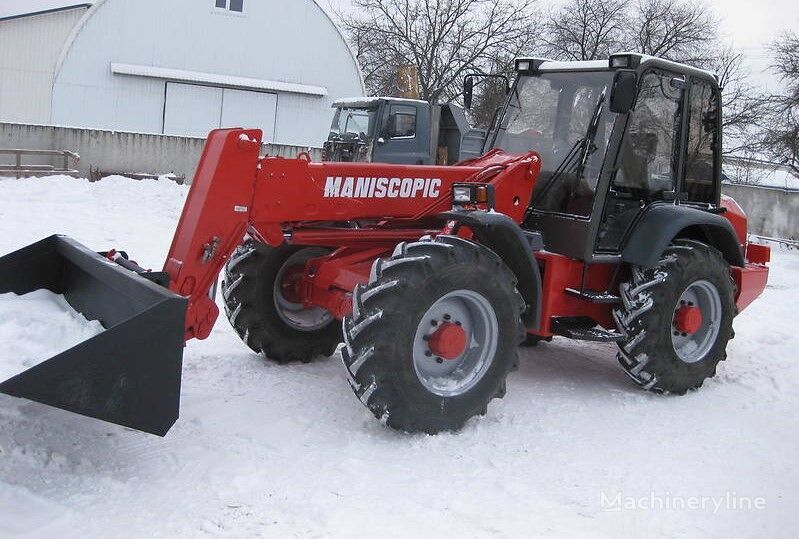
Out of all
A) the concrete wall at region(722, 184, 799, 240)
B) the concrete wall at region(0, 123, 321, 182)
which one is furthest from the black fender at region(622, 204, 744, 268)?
the concrete wall at region(0, 123, 321, 182)

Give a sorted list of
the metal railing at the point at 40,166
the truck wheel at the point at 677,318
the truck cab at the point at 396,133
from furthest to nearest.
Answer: the metal railing at the point at 40,166, the truck cab at the point at 396,133, the truck wheel at the point at 677,318

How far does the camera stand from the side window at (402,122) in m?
16.1

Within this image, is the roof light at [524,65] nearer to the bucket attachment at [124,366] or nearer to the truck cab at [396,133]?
the bucket attachment at [124,366]

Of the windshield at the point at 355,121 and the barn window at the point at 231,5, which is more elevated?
the barn window at the point at 231,5

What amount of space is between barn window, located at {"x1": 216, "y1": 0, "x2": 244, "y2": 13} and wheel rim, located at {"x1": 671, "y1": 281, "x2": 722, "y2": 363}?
24.4m

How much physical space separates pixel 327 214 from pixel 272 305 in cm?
119

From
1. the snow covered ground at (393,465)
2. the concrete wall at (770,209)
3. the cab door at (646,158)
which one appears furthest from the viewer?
the concrete wall at (770,209)

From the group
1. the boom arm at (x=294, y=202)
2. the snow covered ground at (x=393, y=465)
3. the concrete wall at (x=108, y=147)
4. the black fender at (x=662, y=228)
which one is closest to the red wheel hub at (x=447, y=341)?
the snow covered ground at (x=393, y=465)

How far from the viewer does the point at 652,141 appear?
21.2ft

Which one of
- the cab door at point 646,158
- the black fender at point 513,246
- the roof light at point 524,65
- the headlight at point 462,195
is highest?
the roof light at point 524,65

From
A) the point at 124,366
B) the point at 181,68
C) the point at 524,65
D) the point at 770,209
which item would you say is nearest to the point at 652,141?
the point at 524,65

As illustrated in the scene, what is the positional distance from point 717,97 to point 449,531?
470 centimetres

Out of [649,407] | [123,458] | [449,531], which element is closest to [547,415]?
[649,407]

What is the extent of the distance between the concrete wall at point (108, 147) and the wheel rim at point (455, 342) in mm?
17093
